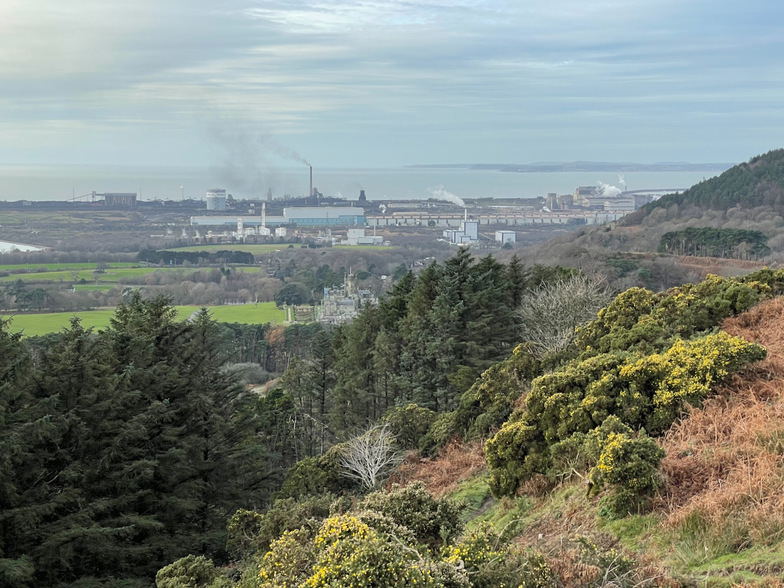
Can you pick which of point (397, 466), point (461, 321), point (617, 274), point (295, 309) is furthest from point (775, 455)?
point (295, 309)

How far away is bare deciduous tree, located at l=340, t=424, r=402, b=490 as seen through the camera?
36.1 ft

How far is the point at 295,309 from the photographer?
220 feet

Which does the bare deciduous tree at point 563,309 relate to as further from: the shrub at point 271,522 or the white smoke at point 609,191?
the white smoke at point 609,191

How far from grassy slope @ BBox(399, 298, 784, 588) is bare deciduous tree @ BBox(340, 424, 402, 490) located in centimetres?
312

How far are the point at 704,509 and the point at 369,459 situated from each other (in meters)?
6.71

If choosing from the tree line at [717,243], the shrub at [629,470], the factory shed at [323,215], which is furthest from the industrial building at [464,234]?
the shrub at [629,470]

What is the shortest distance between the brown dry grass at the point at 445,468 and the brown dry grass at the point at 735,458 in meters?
3.78

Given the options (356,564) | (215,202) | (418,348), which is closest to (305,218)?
(215,202)

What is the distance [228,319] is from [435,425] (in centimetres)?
5018

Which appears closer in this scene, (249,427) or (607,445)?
(607,445)

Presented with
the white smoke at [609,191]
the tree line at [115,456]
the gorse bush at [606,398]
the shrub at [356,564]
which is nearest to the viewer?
the shrub at [356,564]

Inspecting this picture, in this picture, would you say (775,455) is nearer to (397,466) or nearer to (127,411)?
(397,466)

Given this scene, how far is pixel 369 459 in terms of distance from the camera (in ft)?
36.5

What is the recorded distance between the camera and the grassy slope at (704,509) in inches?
180
